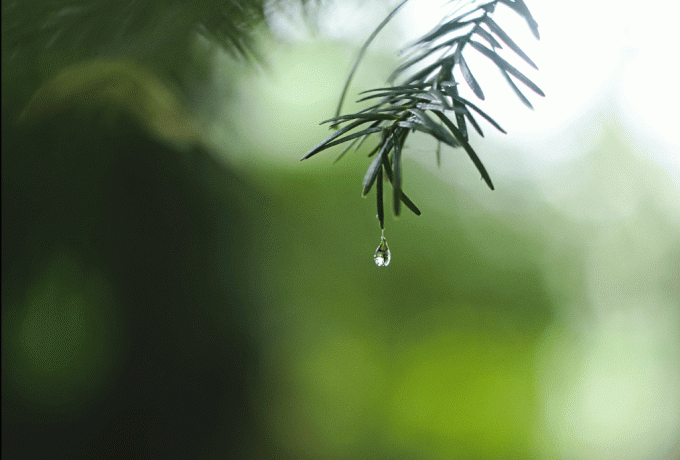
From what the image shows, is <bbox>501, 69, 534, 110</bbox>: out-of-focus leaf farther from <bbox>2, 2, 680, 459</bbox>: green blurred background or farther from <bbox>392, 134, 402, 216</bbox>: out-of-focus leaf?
<bbox>2, 2, 680, 459</bbox>: green blurred background

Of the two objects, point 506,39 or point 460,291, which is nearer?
point 506,39

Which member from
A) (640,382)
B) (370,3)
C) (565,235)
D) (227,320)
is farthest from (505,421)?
(370,3)


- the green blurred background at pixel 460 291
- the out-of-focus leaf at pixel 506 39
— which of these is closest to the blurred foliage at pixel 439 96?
the out-of-focus leaf at pixel 506 39

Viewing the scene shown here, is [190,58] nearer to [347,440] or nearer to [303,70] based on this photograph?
[303,70]

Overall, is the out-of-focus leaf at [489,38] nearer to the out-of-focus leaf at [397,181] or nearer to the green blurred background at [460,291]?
the out-of-focus leaf at [397,181]

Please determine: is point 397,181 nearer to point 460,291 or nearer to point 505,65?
point 505,65

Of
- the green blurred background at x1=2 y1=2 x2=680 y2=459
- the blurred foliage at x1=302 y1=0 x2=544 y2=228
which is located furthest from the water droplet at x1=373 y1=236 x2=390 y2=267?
the green blurred background at x1=2 y1=2 x2=680 y2=459

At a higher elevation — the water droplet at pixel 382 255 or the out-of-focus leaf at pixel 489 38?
the out-of-focus leaf at pixel 489 38

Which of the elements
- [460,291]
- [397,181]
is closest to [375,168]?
[397,181]

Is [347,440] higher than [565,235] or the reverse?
the reverse
